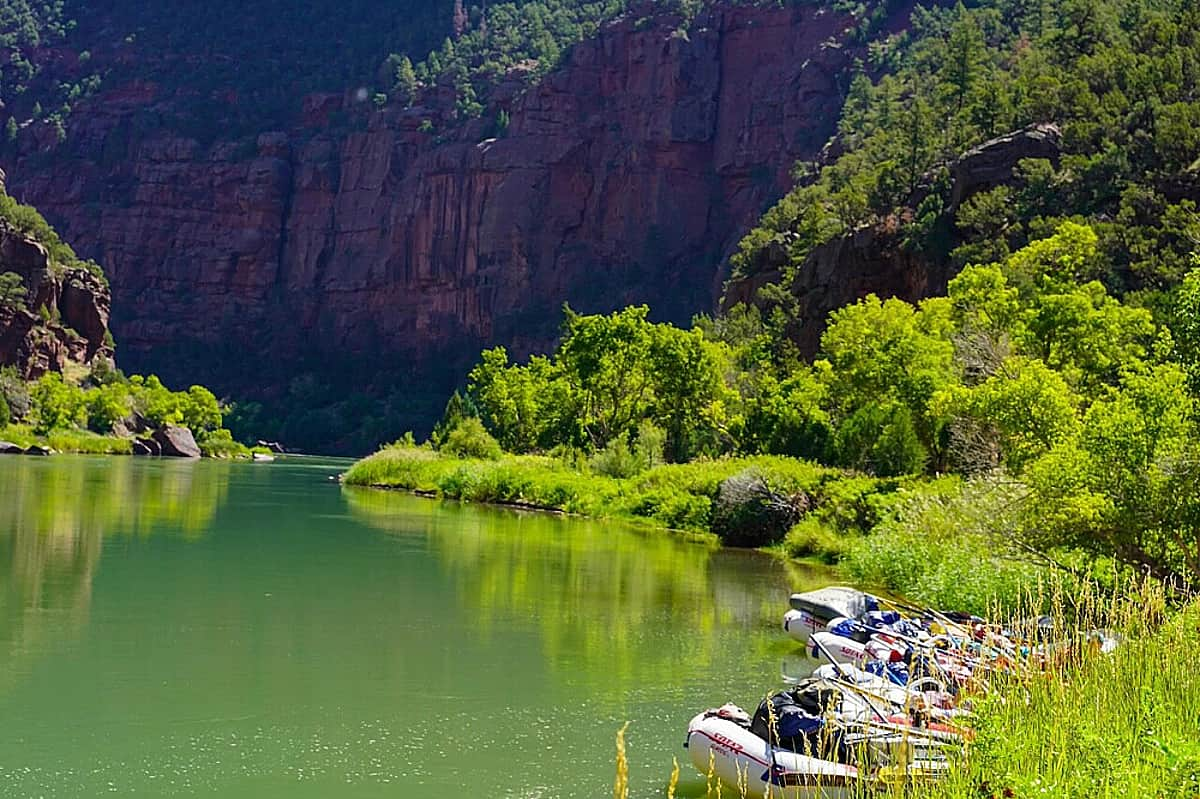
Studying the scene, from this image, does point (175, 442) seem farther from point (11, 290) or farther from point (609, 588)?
point (609, 588)

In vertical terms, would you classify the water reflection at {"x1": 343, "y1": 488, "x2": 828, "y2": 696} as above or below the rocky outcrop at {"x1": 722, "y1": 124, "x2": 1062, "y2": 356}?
below

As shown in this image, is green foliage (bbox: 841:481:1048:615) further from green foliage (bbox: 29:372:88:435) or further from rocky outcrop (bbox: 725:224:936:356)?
green foliage (bbox: 29:372:88:435)

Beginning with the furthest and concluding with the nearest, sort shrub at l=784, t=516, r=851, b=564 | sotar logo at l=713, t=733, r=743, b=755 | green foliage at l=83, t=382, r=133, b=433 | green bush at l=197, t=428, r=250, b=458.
Result: green bush at l=197, t=428, r=250, b=458
green foliage at l=83, t=382, r=133, b=433
shrub at l=784, t=516, r=851, b=564
sotar logo at l=713, t=733, r=743, b=755

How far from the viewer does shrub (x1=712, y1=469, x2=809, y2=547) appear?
1721 inches

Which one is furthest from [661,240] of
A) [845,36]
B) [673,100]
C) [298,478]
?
[298,478]

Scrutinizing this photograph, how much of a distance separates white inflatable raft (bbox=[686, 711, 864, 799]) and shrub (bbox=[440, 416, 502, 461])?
201 ft

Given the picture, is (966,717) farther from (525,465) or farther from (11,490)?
(525,465)

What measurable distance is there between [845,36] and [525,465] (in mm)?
109868

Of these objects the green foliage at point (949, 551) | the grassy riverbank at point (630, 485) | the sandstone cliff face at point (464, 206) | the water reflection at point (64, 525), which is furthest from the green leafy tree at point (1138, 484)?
the sandstone cliff face at point (464, 206)

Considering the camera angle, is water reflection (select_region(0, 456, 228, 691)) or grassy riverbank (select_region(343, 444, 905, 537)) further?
grassy riverbank (select_region(343, 444, 905, 537))

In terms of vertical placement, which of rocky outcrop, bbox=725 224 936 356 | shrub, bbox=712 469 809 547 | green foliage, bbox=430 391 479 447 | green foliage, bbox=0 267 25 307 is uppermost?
green foliage, bbox=0 267 25 307

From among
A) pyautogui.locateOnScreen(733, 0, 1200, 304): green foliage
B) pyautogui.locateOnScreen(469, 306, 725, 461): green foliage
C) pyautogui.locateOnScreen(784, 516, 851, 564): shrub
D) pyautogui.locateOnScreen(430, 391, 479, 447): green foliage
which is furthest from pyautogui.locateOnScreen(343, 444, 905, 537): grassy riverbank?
pyautogui.locateOnScreen(733, 0, 1200, 304): green foliage

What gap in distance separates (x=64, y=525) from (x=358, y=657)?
21755mm

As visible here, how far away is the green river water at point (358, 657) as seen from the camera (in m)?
15.1
